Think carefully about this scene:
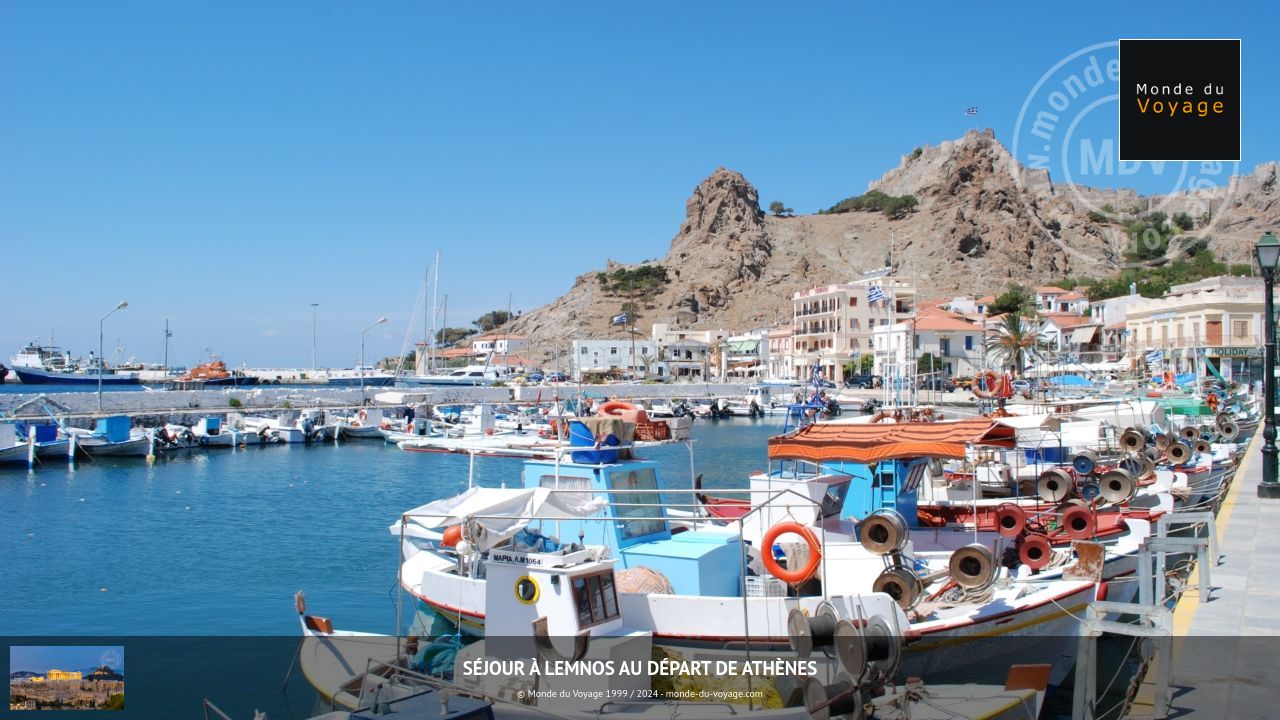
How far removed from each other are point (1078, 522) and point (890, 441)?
351 cm

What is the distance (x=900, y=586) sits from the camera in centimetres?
1108

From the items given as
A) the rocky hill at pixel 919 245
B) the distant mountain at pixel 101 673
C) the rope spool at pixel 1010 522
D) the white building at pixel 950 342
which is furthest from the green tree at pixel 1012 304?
the distant mountain at pixel 101 673

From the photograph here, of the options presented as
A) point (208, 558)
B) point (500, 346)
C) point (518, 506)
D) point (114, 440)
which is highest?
point (500, 346)

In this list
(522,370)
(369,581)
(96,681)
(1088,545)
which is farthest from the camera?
(522,370)

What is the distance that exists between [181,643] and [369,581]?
195 inches

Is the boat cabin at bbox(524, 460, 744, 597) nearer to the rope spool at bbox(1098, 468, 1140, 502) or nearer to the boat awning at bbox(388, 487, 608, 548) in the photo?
the boat awning at bbox(388, 487, 608, 548)

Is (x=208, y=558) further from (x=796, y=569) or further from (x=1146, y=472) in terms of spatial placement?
(x=1146, y=472)

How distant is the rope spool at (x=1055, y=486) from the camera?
56.3 ft

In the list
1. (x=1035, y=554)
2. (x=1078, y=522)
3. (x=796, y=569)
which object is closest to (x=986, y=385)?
(x=1078, y=522)

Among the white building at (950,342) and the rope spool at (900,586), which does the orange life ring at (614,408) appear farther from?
the white building at (950,342)

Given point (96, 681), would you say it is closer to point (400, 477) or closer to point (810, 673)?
point (810, 673)

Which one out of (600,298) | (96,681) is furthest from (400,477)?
(600,298)

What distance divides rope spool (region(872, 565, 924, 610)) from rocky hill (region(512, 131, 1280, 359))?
12330 cm

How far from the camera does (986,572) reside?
1151cm
